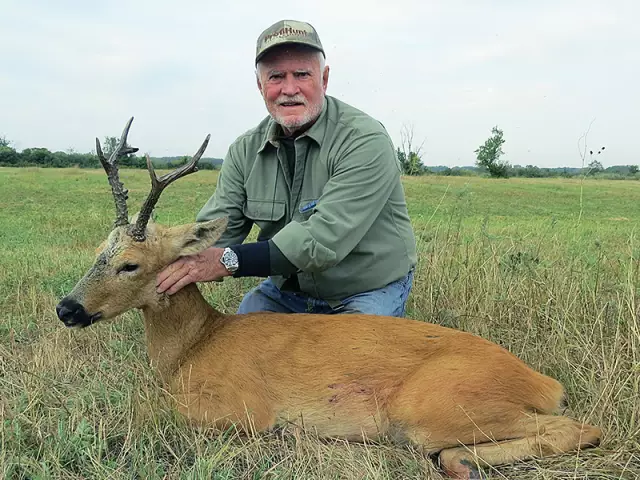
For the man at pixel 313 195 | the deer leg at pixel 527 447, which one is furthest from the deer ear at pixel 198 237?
the deer leg at pixel 527 447

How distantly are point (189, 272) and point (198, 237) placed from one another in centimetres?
25

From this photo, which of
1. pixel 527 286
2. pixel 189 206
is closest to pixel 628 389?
pixel 527 286

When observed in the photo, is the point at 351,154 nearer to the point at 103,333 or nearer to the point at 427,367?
the point at 427,367

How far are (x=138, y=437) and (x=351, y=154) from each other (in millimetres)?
2588

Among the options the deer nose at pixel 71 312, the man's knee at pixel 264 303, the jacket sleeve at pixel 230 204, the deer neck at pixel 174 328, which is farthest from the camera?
the man's knee at pixel 264 303

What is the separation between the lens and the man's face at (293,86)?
195 inches

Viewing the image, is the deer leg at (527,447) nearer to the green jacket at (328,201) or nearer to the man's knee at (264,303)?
the green jacket at (328,201)

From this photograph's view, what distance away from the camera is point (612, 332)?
183 inches

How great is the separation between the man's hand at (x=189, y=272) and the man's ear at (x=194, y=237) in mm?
72

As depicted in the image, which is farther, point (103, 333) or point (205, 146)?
point (103, 333)

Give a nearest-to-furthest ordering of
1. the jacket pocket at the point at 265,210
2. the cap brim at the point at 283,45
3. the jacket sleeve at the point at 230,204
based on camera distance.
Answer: the cap brim at the point at 283,45 < the jacket pocket at the point at 265,210 < the jacket sleeve at the point at 230,204

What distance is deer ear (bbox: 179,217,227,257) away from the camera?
403 cm

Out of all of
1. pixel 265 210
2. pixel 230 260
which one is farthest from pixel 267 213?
pixel 230 260

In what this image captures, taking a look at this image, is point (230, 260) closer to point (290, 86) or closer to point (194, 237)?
point (194, 237)
